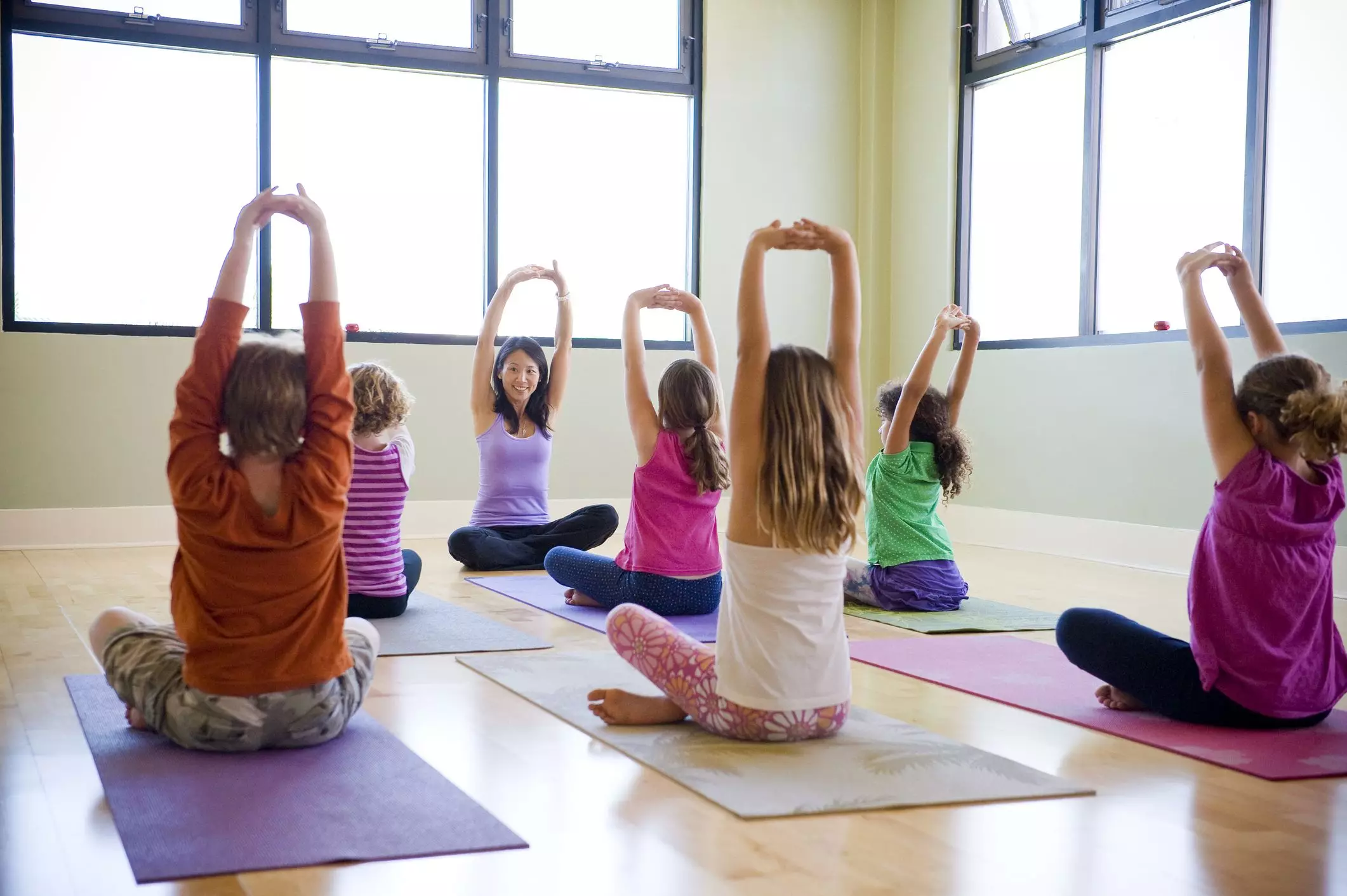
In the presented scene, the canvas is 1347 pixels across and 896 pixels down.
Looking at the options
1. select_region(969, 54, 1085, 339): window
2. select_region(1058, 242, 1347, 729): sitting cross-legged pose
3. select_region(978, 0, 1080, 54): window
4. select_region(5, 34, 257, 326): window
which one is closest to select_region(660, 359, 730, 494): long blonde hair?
select_region(1058, 242, 1347, 729): sitting cross-legged pose

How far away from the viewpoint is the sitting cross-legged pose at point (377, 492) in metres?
3.31

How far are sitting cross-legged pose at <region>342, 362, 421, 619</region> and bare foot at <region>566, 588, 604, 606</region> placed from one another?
570 millimetres

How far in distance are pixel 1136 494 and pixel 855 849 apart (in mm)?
3883

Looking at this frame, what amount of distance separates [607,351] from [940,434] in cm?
285

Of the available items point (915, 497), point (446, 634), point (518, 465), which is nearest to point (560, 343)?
point (518, 465)

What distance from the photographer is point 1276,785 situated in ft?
6.71

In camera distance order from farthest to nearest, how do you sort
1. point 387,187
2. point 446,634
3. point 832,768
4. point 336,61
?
point 387,187 → point 336,61 → point 446,634 → point 832,768

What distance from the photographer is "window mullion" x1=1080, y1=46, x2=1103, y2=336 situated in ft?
18.3

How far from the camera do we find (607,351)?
252 inches

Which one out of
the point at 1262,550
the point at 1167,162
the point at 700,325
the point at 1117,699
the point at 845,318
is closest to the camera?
the point at 845,318

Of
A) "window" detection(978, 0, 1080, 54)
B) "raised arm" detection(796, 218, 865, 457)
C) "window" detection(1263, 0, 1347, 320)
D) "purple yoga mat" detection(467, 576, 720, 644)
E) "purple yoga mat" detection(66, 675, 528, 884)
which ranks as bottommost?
"purple yoga mat" detection(467, 576, 720, 644)

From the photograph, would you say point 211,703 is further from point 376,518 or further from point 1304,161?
point 1304,161

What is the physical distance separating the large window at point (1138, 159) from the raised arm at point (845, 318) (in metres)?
2.98

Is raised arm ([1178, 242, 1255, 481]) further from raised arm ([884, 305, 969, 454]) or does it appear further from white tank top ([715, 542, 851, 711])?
raised arm ([884, 305, 969, 454])
